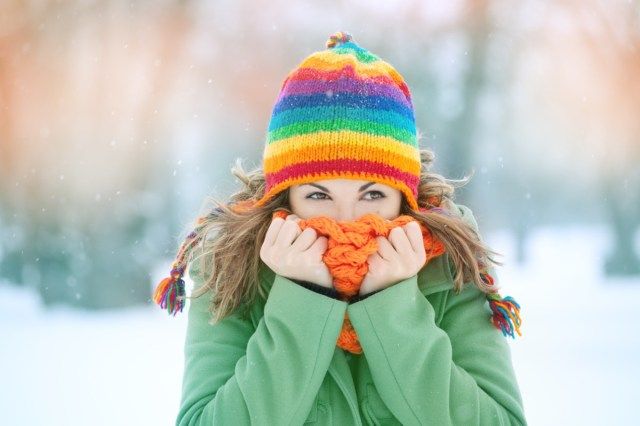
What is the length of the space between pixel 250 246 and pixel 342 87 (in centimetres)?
41

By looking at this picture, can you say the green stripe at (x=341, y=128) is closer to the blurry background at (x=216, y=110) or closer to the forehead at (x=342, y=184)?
the forehead at (x=342, y=184)

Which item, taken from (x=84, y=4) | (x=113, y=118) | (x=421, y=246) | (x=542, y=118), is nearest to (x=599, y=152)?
(x=542, y=118)

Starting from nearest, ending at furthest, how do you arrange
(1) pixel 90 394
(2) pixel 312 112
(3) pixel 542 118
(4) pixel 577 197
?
(2) pixel 312 112 < (1) pixel 90 394 < (3) pixel 542 118 < (4) pixel 577 197

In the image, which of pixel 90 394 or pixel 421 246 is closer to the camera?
pixel 421 246

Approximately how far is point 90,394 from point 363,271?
2384 mm

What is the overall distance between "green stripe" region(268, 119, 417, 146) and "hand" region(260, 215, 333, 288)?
207 mm

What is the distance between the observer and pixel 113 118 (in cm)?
611

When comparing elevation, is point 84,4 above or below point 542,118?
above

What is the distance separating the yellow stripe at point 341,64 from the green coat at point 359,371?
0.47 m

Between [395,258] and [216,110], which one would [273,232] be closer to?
[395,258]

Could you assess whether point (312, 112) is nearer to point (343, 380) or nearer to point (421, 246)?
point (421, 246)

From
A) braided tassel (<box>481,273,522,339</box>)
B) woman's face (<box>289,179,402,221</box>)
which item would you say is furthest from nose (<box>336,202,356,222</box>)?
braided tassel (<box>481,273,522,339</box>)

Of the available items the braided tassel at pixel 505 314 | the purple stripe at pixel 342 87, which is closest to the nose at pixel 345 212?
the purple stripe at pixel 342 87

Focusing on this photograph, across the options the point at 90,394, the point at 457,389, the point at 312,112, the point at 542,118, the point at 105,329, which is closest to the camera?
the point at 457,389
